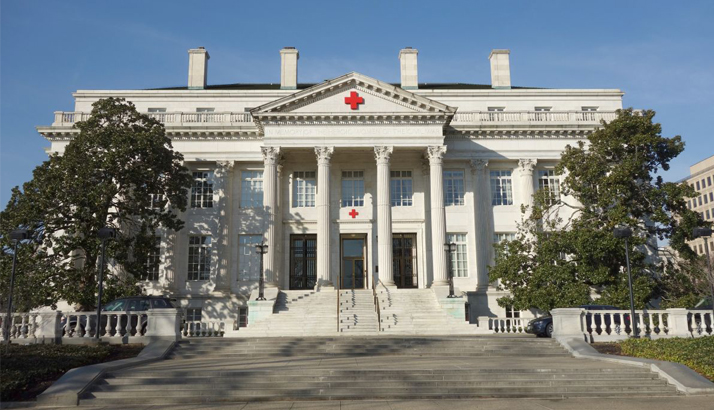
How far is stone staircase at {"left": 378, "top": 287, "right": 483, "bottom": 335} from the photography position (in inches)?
1048

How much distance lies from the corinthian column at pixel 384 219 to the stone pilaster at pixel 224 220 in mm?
8948

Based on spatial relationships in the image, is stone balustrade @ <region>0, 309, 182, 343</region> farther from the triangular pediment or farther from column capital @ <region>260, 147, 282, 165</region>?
the triangular pediment

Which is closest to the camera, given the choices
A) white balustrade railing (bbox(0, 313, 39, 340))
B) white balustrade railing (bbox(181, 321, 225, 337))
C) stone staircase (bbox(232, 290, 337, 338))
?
white balustrade railing (bbox(0, 313, 39, 340))

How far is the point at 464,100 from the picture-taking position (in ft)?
131

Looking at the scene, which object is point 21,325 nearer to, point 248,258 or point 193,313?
point 193,313

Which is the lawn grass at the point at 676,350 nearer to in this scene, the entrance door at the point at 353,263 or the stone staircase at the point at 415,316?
the stone staircase at the point at 415,316

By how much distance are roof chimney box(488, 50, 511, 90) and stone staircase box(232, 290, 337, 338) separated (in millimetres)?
20386

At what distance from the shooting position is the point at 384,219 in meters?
32.2

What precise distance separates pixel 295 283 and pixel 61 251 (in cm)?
1275

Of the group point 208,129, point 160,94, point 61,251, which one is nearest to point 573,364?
A: point 61,251

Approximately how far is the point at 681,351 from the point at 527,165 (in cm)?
2087

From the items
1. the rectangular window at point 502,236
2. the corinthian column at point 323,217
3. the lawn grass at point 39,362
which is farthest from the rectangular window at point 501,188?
the lawn grass at point 39,362

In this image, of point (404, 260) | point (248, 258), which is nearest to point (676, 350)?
point (404, 260)

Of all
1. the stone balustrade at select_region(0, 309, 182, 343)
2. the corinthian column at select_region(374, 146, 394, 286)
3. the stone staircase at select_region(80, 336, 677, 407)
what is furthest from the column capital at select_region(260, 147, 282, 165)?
the stone staircase at select_region(80, 336, 677, 407)
